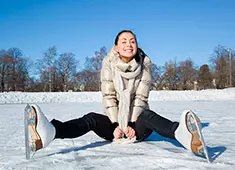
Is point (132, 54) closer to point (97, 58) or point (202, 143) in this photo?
point (202, 143)

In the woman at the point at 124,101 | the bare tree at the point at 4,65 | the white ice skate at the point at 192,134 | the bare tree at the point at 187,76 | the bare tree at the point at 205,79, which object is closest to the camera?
the white ice skate at the point at 192,134

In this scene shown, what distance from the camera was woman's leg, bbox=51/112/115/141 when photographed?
159 centimetres

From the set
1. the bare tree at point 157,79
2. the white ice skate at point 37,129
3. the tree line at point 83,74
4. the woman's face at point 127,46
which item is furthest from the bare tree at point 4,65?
the white ice skate at point 37,129

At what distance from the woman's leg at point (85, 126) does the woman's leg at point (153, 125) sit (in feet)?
0.80

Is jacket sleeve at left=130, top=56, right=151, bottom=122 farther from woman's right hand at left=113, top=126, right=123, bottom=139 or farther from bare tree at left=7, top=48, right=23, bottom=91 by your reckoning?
bare tree at left=7, top=48, right=23, bottom=91

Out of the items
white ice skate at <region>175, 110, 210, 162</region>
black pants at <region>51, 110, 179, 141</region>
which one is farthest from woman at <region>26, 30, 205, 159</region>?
white ice skate at <region>175, 110, 210, 162</region>

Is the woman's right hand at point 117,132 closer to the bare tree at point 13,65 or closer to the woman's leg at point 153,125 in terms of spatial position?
the woman's leg at point 153,125

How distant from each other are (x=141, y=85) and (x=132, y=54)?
28cm

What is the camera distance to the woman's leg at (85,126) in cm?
159

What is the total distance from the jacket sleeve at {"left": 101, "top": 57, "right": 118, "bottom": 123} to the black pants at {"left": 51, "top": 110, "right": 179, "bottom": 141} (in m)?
0.06

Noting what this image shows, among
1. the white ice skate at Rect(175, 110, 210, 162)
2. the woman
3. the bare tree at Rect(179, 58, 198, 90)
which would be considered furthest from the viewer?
the bare tree at Rect(179, 58, 198, 90)

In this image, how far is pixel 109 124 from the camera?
2.02 m

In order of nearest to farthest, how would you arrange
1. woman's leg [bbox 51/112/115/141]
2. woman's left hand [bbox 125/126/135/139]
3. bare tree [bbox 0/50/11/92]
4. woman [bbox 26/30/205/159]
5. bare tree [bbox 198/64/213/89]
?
woman's leg [bbox 51/112/115/141], woman [bbox 26/30/205/159], woman's left hand [bbox 125/126/135/139], bare tree [bbox 0/50/11/92], bare tree [bbox 198/64/213/89]

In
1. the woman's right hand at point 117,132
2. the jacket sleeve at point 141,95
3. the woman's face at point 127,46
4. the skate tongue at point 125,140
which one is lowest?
the skate tongue at point 125,140
